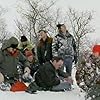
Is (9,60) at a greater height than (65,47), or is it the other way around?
(65,47)

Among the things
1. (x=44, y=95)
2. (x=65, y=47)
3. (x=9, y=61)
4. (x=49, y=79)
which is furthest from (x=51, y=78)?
(x=65, y=47)

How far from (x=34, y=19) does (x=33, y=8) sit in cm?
302

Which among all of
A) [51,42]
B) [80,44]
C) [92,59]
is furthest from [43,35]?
[80,44]

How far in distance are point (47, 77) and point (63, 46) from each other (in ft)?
4.65

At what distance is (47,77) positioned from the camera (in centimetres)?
873

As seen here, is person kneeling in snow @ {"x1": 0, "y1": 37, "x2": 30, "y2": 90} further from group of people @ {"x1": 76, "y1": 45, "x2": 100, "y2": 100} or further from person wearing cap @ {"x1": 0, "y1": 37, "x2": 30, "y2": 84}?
group of people @ {"x1": 76, "y1": 45, "x2": 100, "y2": 100}

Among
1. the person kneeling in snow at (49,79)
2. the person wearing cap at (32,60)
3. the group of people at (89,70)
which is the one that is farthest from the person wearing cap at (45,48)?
the group of people at (89,70)

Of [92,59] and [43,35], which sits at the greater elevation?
[43,35]

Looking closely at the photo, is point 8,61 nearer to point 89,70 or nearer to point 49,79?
point 49,79

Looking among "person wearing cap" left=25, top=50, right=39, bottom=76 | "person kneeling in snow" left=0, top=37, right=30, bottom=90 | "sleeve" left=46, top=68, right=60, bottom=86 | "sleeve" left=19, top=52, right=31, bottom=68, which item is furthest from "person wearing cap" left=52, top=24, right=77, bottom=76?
"person kneeling in snow" left=0, top=37, right=30, bottom=90

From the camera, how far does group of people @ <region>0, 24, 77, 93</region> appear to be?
8.78 m

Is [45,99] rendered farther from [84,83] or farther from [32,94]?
[84,83]

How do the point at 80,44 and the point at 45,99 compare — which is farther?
the point at 80,44

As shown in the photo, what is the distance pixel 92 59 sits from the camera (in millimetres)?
8375
